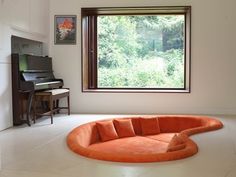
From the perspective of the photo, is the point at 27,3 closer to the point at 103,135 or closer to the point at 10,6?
the point at 10,6

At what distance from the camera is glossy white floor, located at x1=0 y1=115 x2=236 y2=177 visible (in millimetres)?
2752

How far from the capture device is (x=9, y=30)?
5.00m

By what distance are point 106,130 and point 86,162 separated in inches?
83.6

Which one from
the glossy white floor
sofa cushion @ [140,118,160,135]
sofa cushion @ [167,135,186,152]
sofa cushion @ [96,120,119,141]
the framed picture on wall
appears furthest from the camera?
the framed picture on wall

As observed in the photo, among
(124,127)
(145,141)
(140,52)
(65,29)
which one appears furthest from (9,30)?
(140,52)

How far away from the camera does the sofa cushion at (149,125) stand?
5.69 meters

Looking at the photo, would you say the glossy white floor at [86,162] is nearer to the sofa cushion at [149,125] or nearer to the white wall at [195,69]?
the sofa cushion at [149,125]

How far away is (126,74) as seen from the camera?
6.99 m

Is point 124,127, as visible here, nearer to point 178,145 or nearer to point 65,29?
point 178,145

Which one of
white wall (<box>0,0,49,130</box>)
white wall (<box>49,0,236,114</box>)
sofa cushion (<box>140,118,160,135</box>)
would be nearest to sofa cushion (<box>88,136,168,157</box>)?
sofa cushion (<box>140,118,160,135</box>)

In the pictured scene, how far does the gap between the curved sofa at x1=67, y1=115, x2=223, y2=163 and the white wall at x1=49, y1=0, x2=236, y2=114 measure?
0.61 m

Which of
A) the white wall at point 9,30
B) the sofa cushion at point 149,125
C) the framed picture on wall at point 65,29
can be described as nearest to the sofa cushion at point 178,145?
the sofa cushion at point 149,125

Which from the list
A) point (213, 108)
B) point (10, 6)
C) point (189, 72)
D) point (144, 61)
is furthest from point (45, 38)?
point (213, 108)

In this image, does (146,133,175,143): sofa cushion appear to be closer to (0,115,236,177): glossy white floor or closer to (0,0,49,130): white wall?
(0,115,236,177): glossy white floor
